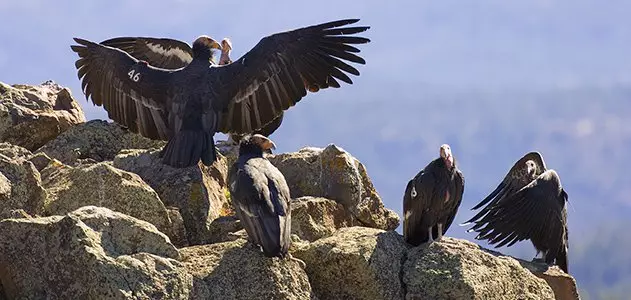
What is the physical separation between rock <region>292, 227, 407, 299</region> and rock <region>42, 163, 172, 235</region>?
1.57 m

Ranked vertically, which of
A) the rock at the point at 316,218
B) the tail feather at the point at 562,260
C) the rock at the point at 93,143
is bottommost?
the rock at the point at 316,218

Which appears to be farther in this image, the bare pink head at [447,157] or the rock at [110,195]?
the bare pink head at [447,157]

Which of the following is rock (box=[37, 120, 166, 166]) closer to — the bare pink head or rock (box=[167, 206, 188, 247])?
rock (box=[167, 206, 188, 247])

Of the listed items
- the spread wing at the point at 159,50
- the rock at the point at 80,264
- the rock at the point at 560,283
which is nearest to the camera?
the rock at the point at 80,264

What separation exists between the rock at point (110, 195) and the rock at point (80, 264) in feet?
5.57

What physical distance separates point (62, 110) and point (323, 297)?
6.84 meters

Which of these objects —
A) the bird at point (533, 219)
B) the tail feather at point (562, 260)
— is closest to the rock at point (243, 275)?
the bird at point (533, 219)

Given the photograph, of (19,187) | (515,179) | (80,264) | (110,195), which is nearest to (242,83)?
(515,179)

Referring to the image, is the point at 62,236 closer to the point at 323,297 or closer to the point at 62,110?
the point at 323,297

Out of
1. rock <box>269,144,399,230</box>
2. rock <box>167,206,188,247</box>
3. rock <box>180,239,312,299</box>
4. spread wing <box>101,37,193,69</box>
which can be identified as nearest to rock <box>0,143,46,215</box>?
rock <box>167,206,188,247</box>

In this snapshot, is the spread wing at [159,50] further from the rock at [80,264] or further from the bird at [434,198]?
the rock at [80,264]

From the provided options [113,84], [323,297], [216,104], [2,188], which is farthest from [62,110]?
[323,297]

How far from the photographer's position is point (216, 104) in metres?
17.6

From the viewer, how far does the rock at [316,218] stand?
47.3 ft
